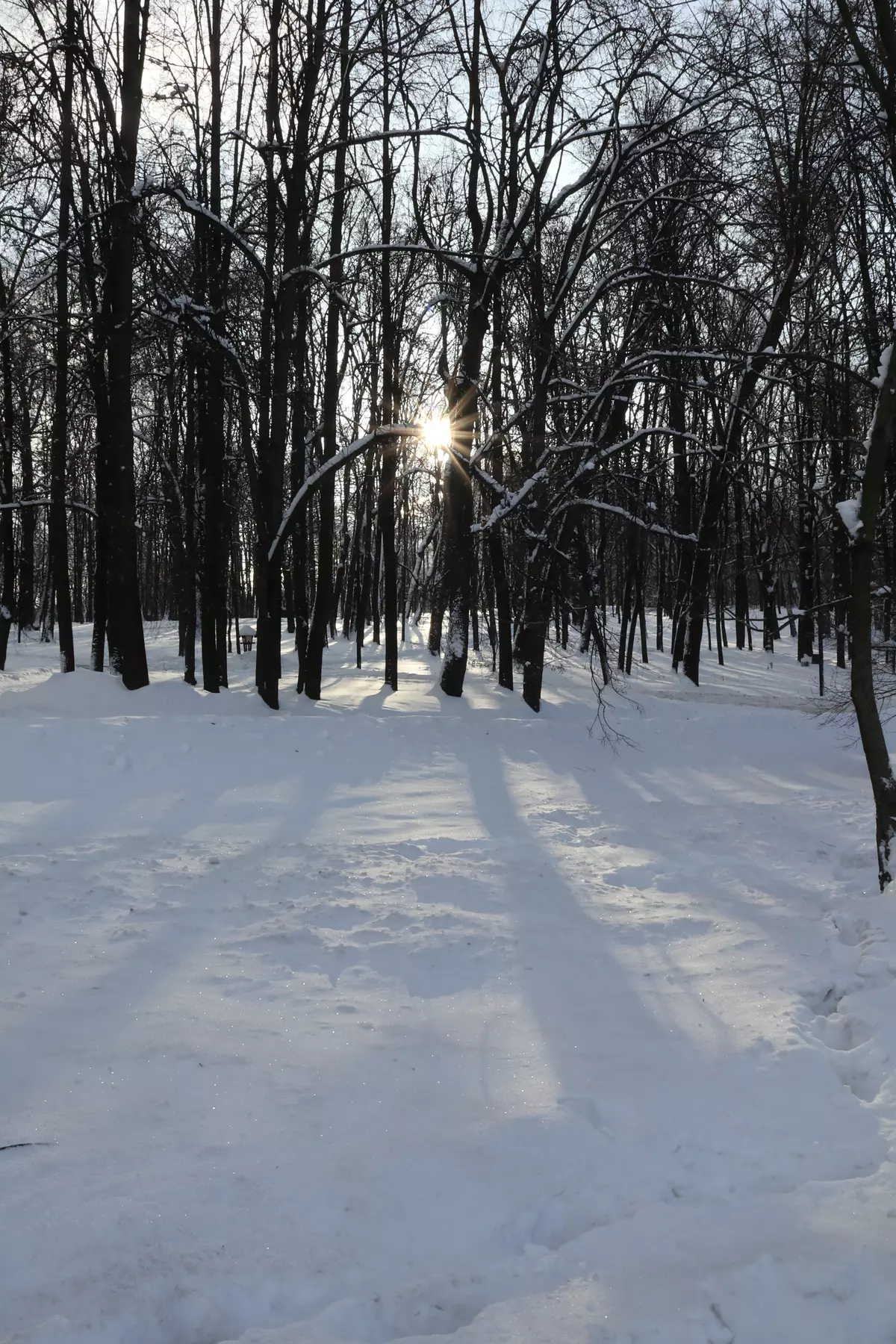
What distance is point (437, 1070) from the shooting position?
4.02 meters

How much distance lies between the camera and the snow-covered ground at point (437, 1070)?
2787 mm

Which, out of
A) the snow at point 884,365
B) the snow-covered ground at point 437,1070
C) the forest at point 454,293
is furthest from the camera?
the forest at point 454,293

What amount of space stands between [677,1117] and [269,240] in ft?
39.0

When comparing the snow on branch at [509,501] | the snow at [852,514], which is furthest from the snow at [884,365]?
the snow on branch at [509,501]

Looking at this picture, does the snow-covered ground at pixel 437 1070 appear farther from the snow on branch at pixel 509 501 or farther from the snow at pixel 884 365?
the snow on branch at pixel 509 501

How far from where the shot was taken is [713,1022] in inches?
176

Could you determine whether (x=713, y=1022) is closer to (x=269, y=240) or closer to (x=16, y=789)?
(x=16, y=789)

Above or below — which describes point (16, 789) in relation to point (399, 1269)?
above

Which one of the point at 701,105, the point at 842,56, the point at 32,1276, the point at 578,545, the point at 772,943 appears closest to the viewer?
the point at 32,1276

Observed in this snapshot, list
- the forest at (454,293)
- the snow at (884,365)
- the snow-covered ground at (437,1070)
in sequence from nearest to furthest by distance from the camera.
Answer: the snow-covered ground at (437,1070)
the snow at (884,365)
the forest at (454,293)

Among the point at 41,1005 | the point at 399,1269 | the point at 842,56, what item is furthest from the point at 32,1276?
the point at 842,56

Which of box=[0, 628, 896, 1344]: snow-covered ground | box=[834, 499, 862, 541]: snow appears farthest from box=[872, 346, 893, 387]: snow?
box=[0, 628, 896, 1344]: snow-covered ground

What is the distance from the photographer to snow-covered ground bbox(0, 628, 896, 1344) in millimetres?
2787

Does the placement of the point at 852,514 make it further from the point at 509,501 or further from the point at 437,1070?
the point at 509,501
